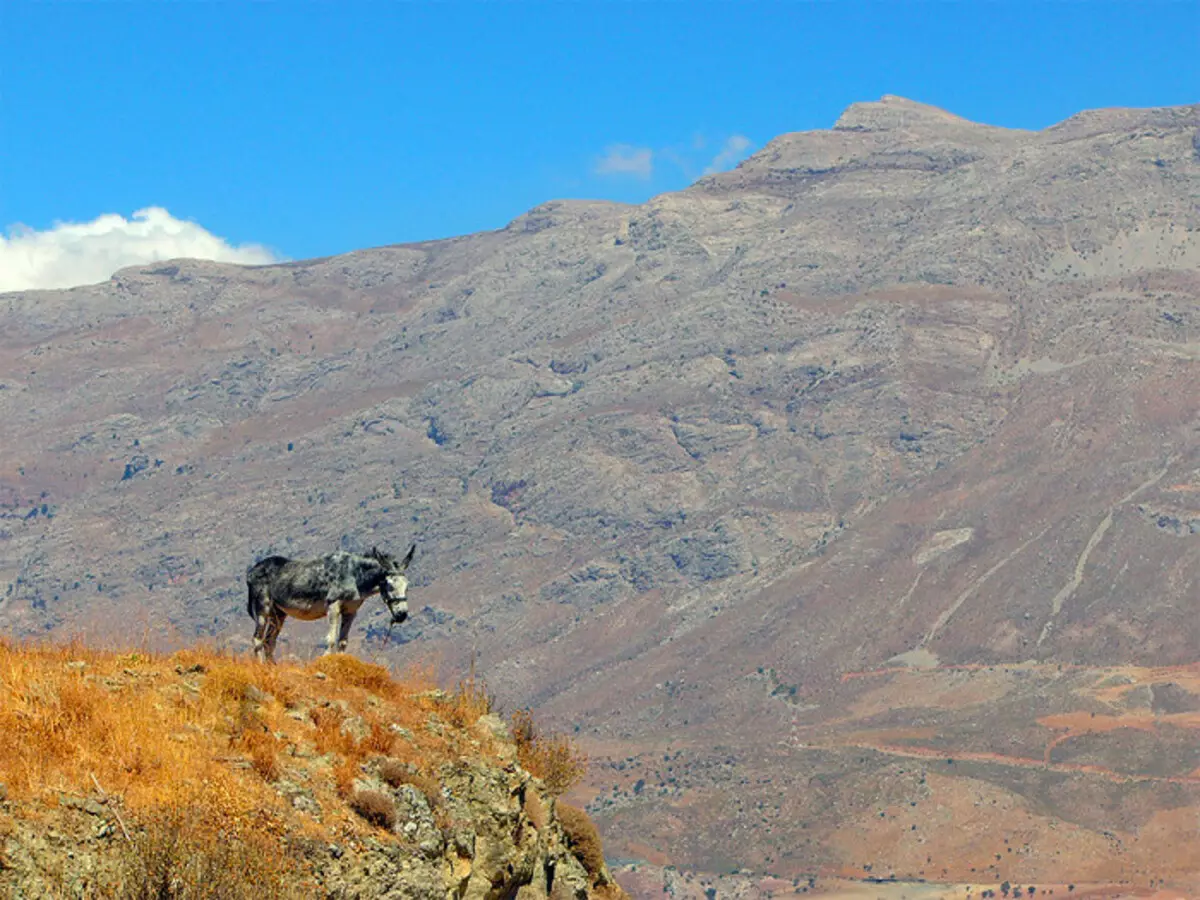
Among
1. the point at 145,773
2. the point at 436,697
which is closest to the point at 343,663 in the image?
the point at 436,697

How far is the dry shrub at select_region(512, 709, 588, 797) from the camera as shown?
743 inches

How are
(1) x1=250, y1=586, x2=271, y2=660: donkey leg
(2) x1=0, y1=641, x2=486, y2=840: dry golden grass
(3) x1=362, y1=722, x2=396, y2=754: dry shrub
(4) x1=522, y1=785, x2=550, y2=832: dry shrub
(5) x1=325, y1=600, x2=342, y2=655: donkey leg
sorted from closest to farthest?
1. (2) x1=0, y1=641, x2=486, y2=840: dry golden grass
2. (3) x1=362, y1=722, x2=396, y2=754: dry shrub
3. (4) x1=522, y1=785, x2=550, y2=832: dry shrub
4. (5) x1=325, y1=600, x2=342, y2=655: donkey leg
5. (1) x1=250, y1=586, x2=271, y2=660: donkey leg

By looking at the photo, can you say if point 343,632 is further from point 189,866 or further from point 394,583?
point 189,866

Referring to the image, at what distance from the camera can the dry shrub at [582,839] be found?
19.0 meters

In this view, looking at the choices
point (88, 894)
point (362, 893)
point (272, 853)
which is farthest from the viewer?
point (362, 893)

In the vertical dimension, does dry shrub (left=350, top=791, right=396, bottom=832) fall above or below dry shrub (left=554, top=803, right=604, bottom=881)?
above

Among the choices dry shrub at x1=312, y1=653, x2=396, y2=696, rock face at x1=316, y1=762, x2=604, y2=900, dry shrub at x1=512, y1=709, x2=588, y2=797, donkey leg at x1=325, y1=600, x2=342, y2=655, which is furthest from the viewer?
donkey leg at x1=325, y1=600, x2=342, y2=655

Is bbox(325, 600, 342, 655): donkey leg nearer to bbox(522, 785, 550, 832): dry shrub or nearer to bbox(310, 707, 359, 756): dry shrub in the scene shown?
bbox(310, 707, 359, 756): dry shrub

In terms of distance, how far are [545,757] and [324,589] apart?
430 cm

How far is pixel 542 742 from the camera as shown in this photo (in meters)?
19.9

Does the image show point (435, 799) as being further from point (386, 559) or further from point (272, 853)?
point (386, 559)

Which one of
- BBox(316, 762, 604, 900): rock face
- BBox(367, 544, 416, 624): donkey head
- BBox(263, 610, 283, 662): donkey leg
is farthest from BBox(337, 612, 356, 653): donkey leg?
BBox(316, 762, 604, 900): rock face

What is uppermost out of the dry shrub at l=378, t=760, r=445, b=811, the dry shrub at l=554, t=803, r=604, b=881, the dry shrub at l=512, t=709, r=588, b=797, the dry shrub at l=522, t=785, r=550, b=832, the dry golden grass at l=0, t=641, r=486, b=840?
the dry golden grass at l=0, t=641, r=486, b=840

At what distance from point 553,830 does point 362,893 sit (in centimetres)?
502
